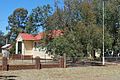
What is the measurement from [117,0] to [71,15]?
34.6ft

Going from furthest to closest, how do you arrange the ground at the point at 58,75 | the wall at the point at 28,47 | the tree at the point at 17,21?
the tree at the point at 17,21 → the wall at the point at 28,47 → the ground at the point at 58,75

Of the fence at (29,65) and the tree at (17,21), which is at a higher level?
the tree at (17,21)

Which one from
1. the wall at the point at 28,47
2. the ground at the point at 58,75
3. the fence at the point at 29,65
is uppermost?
the wall at the point at 28,47

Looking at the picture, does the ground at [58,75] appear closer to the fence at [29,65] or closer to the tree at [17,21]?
the fence at [29,65]

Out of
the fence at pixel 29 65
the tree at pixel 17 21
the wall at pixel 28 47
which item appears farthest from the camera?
the tree at pixel 17 21

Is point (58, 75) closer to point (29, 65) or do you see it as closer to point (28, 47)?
point (29, 65)

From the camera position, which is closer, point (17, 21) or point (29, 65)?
point (29, 65)

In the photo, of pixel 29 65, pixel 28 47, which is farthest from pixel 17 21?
pixel 29 65

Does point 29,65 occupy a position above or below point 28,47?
below

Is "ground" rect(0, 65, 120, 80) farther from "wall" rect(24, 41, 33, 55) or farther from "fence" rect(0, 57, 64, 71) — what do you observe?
"wall" rect(24, 41, 33, 55)

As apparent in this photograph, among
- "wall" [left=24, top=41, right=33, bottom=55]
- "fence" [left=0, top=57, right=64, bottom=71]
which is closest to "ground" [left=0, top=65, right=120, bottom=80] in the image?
"fence" [left=0, top=57, right=64, bottom=71]

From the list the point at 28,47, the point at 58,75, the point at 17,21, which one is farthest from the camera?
the point at 17,21

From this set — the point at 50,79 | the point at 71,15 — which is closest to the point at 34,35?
the point at 71,15

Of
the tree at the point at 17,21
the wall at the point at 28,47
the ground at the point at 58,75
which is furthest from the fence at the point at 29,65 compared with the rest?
the tree at the point at 17,21
